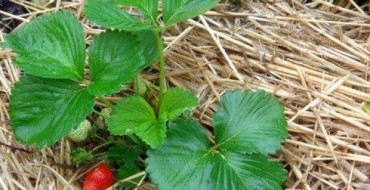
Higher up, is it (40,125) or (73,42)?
(73,42)

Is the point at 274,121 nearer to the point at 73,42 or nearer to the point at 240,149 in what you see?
the point at 240,149

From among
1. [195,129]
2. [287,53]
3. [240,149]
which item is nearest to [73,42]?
[195,129]

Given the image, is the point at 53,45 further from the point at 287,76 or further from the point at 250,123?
the point at 287,76

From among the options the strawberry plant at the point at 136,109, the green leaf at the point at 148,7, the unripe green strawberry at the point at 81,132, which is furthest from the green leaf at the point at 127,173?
the green leaf at the point at 148,7

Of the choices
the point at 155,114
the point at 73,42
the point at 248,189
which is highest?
the point at 73,42

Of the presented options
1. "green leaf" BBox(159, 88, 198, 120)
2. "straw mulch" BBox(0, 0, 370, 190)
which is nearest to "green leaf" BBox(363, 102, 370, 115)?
"straw mulch" BBox(0, 0, 370, 190)

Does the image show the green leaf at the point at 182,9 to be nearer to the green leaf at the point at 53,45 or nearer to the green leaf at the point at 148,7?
the green leaf at the point at 148,7

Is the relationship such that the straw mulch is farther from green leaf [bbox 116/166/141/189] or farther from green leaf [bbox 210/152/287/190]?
green leaf [bbox 210/152/287/190]

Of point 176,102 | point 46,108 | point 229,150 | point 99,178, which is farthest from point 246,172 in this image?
point 46,108
